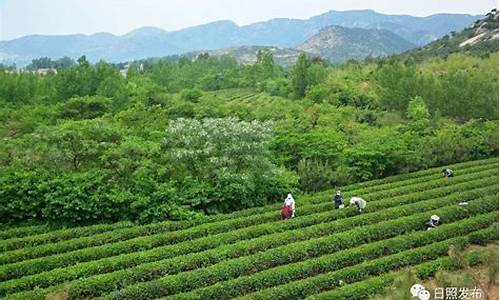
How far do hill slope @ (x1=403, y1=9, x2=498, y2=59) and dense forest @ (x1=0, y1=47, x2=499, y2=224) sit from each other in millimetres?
47816

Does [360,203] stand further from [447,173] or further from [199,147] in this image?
[447,173]

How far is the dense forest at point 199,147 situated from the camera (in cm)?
2195

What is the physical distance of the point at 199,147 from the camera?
949 inches

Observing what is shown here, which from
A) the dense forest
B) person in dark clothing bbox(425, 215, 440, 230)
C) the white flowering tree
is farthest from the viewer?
the white flowering tree

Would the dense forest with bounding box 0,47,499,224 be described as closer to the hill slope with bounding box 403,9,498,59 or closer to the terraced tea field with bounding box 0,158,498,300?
the terraced tea field with bounding box 0,158,498,300

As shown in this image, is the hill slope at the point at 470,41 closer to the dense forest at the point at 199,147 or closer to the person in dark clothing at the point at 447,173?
the dense forest at the point at 199,147

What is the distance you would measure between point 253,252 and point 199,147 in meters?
7.15

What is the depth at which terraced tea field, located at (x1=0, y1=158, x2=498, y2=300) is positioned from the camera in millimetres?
15992

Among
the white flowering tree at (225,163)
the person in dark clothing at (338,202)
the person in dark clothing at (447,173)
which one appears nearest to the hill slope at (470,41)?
the person in dark clothing at (447,173)

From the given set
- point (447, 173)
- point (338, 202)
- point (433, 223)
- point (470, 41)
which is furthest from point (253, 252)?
point (470, 41)

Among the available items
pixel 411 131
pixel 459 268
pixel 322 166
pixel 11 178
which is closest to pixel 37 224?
pixel 11 178

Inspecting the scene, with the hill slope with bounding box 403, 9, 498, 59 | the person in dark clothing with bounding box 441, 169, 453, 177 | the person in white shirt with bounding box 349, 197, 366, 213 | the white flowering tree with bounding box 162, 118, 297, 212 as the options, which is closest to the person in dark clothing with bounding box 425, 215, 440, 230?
the person in white shirt with bounding box 349, 197, 366, 213

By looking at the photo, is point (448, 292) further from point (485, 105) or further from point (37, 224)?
point (485, 105)

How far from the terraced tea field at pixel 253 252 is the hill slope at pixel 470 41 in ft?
249
